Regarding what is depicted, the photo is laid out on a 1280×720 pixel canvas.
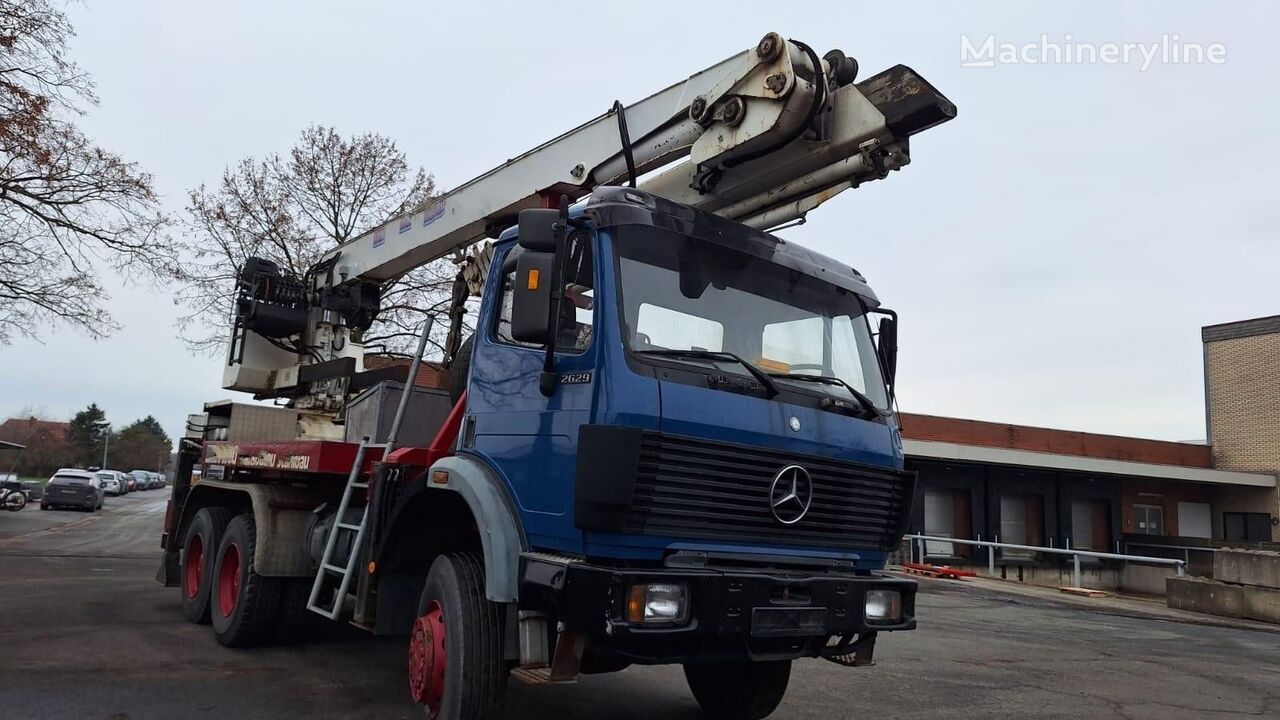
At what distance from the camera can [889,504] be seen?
5016 mm

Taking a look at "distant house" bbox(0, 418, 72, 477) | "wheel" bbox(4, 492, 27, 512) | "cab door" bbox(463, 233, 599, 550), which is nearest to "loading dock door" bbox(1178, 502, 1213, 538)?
"cab door" bbox(463, 233, 599, 550)

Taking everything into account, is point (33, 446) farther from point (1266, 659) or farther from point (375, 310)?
point (1266, 659)

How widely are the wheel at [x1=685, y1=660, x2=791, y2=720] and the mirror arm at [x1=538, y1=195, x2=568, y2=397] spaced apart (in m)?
2.27

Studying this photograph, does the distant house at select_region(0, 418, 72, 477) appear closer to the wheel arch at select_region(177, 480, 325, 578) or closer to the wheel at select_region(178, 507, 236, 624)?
the wheel at select_region(178, 507, 236, 624)

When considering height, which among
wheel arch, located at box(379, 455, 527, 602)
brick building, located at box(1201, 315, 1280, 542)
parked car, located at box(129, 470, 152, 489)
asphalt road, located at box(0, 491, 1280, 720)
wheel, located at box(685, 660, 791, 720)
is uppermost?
brick building, located at box(1201, 315, 1280, 542)

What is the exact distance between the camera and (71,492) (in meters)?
31.2

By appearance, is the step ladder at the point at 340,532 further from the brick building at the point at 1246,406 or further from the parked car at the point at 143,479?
the parked car at the point at 143,479

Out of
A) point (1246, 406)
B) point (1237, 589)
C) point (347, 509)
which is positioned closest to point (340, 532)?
point (347, 509)

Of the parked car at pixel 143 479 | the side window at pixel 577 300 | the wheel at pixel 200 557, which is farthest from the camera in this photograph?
the parked car at pixel 143 479

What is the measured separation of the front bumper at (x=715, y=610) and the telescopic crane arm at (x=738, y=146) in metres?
2.36

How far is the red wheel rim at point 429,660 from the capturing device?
15.3 ft

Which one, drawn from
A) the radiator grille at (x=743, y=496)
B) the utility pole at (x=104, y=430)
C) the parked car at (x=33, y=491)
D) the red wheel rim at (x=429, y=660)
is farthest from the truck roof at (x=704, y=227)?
the utility pole at (x=104, y=430)

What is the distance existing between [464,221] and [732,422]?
13.9 feet

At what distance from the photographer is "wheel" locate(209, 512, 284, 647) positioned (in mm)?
6949
